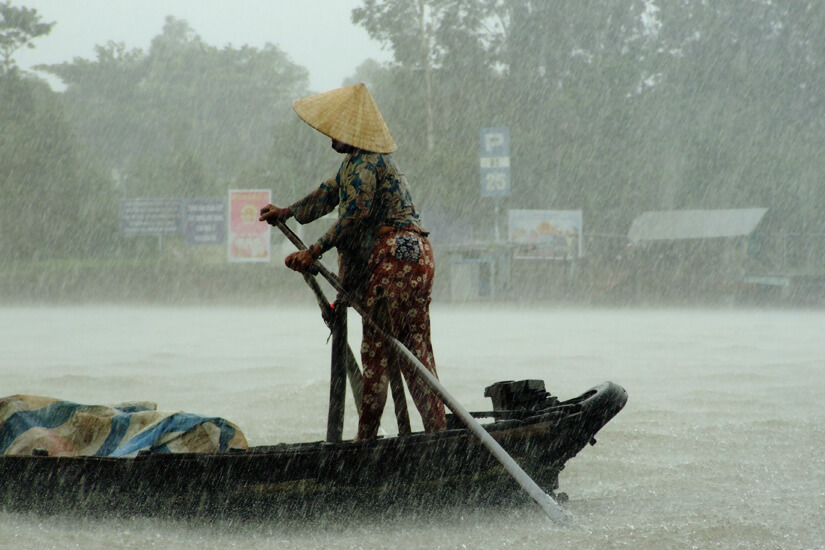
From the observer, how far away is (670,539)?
3.19 m

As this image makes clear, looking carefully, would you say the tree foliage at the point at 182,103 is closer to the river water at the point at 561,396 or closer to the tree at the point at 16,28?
the tree at the point at 16,28

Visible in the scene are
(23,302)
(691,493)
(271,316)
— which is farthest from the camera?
(23,302)

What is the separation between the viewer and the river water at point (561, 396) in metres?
3.31

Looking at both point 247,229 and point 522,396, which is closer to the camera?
point 522,396

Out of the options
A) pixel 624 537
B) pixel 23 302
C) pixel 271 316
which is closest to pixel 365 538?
pixel 624 537

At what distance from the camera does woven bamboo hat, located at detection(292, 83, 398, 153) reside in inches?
139

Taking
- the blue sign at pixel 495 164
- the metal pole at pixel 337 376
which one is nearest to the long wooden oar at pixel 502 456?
the metal pole at pixel 337 376

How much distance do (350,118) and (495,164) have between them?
16.6 metres

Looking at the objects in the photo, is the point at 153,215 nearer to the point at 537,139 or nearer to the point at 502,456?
the point at 537,139

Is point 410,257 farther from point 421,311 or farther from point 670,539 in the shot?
point 670,539

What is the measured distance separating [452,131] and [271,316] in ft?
39.4

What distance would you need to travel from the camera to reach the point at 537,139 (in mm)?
25922

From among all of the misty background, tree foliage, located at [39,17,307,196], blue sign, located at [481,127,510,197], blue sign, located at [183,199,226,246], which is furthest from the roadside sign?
tree foliage, located at [39,17,307,196]

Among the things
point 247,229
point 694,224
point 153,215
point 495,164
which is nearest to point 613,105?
point 694,224
